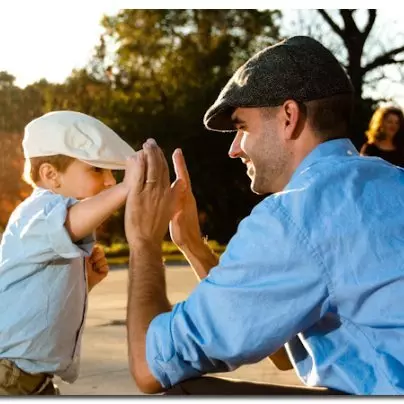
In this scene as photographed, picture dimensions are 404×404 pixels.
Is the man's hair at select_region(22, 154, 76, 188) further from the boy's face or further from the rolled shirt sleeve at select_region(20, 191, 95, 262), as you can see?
the rolled shirt sleeve at select_region(20, 191, 95, 262)

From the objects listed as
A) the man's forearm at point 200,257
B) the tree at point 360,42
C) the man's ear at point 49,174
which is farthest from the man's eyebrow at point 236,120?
the tree at point 360,42

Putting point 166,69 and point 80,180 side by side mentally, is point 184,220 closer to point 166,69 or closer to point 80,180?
point 80,180

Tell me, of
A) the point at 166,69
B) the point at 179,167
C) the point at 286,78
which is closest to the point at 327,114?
the point at 286,78

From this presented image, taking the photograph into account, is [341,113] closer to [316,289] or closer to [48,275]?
[316,289]

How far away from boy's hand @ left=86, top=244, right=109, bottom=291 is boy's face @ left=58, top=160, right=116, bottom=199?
16 centimetres

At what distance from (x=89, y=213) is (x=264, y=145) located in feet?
2.04

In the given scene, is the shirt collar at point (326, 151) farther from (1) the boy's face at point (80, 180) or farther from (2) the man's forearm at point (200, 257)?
(1) the boy's face at point (80, 180)

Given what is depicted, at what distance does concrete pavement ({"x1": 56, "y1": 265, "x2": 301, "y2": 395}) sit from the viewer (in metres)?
3.84

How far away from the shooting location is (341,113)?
1.70 m

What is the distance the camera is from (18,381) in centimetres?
229

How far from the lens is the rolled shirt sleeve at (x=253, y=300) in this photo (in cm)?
144

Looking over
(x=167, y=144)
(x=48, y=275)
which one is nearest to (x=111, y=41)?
(x=167, y=144)

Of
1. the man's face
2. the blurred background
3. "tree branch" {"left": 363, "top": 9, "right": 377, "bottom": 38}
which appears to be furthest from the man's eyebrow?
"tree branch" {"left": 363, "top": 9, "right": 377, "bottom": 38}

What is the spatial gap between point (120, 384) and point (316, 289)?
2.55 m
